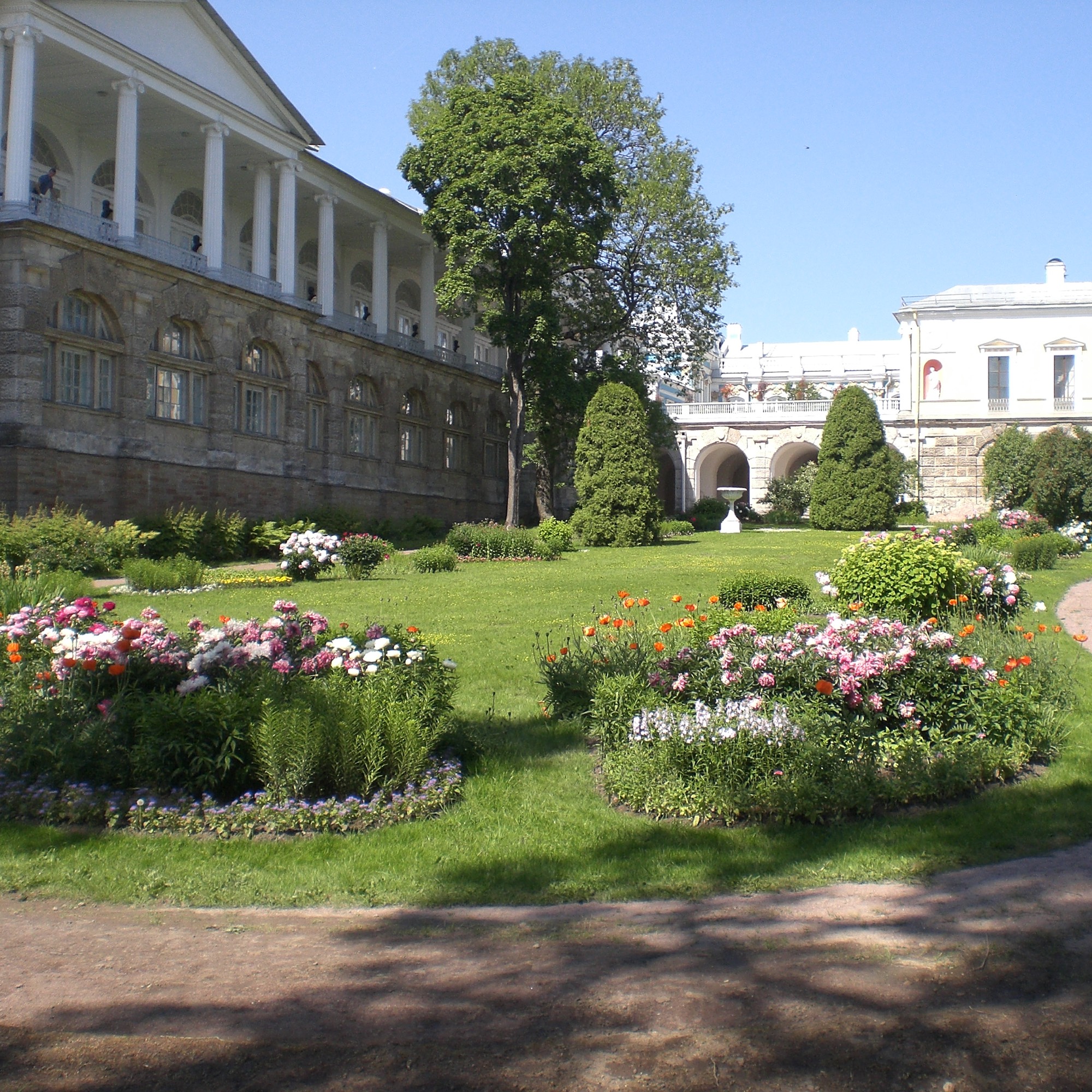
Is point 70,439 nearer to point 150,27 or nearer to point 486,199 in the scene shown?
point 150,27

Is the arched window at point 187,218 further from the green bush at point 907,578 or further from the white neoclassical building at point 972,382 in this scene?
the green bush at point 907,578

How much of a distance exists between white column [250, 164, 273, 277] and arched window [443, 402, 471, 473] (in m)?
10.8

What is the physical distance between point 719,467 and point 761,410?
653 centimetres

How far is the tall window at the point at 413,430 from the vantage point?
36781 millimetres

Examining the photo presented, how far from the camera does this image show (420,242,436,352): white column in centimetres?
3859

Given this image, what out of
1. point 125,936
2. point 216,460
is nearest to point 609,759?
point 125,936

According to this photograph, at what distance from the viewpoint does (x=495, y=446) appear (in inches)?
1679

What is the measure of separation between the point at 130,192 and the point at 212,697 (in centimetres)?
2162

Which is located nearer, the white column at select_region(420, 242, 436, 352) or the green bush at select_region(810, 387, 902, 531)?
the green bush at select_region(810, 387, 902, 531)

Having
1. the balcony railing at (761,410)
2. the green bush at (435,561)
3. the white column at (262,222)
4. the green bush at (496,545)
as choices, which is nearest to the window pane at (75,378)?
the white column at (262,222)

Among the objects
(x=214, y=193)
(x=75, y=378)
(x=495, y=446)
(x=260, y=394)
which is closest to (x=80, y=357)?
(x=75, y=378)

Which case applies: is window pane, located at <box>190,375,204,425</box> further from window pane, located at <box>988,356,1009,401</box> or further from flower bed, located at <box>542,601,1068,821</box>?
window pane, located at <box>988,356,1009,401</box>

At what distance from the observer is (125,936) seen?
15.1 feet

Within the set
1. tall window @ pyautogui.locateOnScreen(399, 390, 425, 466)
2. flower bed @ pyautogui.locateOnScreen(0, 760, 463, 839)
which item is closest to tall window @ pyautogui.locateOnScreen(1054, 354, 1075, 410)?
tall window @ pyautogui.locateOnScreen(399, 390, 425, 466)
